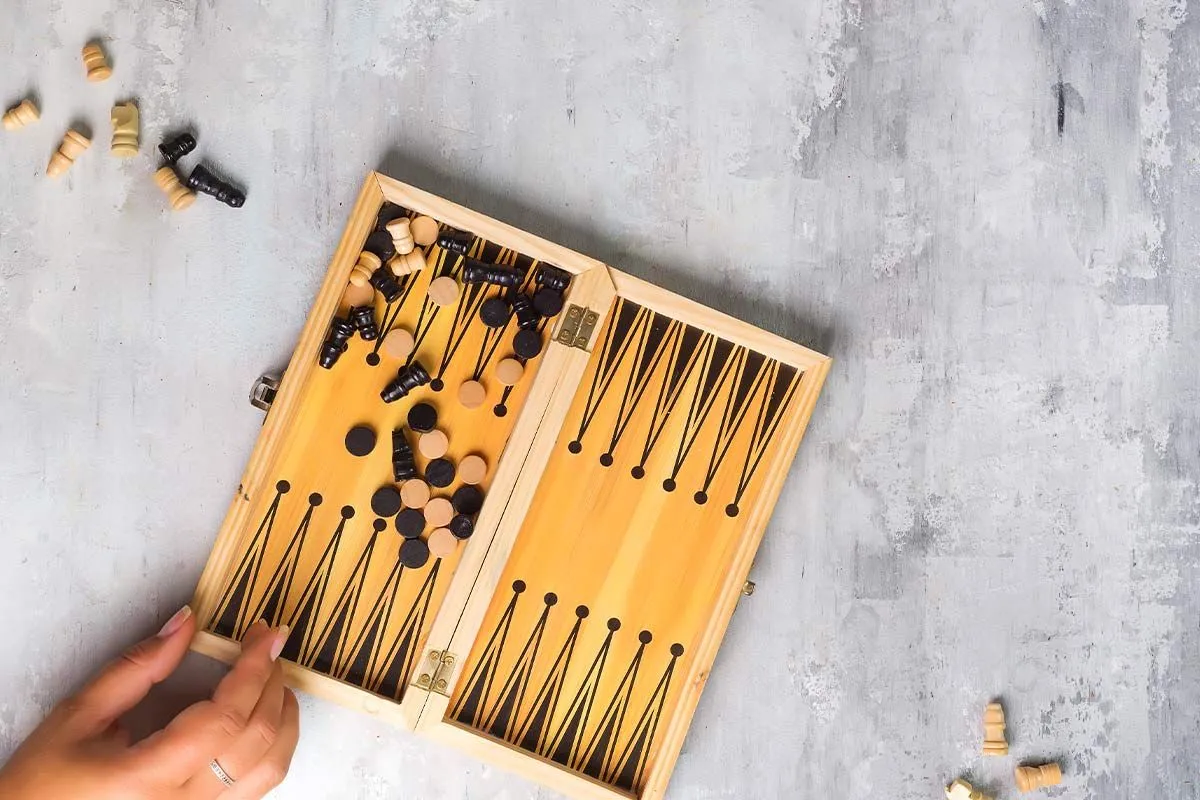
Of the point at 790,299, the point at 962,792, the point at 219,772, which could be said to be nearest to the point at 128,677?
the point at 219,772

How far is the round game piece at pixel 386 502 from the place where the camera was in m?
2.73

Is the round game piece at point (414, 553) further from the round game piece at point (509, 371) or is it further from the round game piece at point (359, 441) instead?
the round game piece at point (509, 371)

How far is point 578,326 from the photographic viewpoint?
8.91 ft

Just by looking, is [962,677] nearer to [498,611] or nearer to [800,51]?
[498,611]

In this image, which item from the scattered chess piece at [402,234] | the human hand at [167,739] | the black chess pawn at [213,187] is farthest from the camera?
the black chess pawn at [213,187]

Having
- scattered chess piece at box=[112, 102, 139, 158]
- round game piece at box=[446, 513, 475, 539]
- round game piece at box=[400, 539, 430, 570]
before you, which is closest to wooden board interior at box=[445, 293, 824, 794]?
round game piece at box=[446, 513, 475, 539]

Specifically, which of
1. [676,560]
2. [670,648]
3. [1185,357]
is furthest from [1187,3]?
[670,648]

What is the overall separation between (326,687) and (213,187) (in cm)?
165

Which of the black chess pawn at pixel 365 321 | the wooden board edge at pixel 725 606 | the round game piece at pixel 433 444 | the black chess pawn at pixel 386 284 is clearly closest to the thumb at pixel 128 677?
the round game piece at pixel 433 444

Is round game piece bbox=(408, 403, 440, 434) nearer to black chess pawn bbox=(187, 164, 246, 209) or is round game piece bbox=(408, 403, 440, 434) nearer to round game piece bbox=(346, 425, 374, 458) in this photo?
round game piece bbox=(346, 425, 374, 458)

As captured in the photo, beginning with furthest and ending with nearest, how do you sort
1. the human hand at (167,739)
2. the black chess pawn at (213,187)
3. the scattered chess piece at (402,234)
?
1. the black chess pawn at (213,187)
2. the scattered chess piece at (402,234)
3. the human hand at (167,739)

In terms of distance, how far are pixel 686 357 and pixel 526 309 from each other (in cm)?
54

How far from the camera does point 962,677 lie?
296cm

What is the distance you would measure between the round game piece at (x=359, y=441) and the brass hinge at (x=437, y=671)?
2.18 ft
